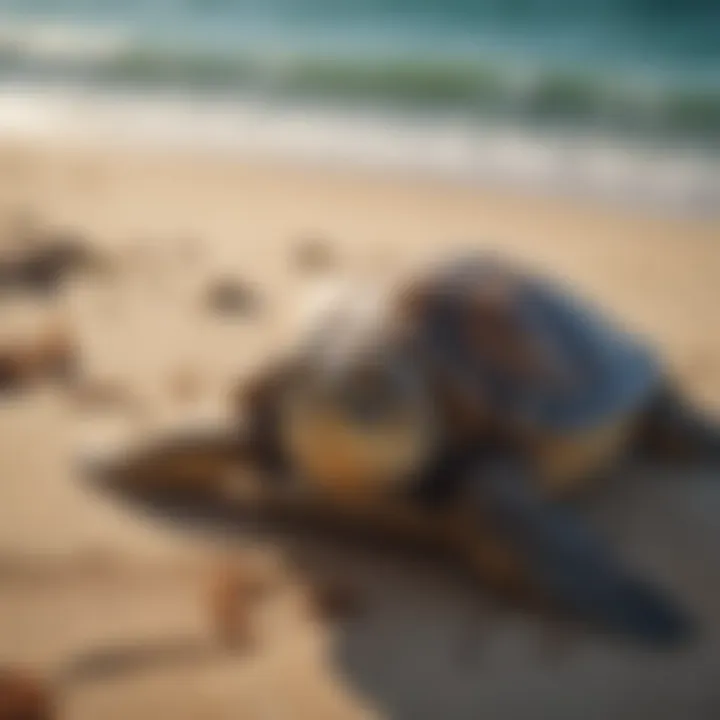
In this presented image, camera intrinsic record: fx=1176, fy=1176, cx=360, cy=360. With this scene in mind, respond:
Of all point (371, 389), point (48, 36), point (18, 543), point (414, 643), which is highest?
point (48, 36)

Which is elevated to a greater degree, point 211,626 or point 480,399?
point 480,399

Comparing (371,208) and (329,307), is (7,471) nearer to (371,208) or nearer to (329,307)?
(329,307)

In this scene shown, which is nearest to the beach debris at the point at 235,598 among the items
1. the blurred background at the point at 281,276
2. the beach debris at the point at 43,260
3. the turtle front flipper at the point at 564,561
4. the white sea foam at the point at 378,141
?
the blurred background at the point at 281,276

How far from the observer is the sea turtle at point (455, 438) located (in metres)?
2.18

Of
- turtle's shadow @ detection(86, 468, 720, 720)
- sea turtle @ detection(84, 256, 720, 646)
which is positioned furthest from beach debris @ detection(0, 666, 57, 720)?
sea turtle @ detection(84, 256, 720, 646)

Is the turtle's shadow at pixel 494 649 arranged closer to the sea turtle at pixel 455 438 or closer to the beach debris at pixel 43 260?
the sea turtle at pixel 455 438

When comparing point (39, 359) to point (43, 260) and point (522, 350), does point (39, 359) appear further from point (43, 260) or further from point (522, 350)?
point (522, 350)

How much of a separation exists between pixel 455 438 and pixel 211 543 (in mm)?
524

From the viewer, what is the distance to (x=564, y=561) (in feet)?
7.04

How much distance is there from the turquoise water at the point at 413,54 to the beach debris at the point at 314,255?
2.09 meters

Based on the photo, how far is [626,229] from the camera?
13.5 feet

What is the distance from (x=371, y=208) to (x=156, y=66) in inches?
112

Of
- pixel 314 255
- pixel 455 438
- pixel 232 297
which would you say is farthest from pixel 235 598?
pixel 314 255

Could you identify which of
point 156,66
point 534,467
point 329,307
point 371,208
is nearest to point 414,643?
point 534,467
